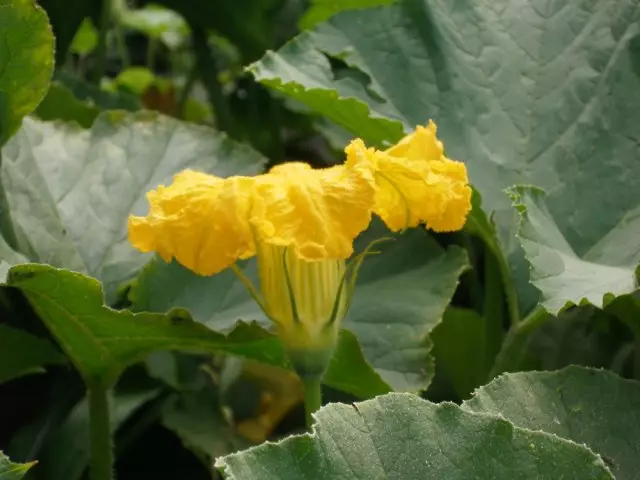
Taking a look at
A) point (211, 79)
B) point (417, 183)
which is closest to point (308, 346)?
point (417, 183)

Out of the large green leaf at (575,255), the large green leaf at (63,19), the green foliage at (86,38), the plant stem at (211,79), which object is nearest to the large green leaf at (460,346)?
the large green leaf at (575,255)

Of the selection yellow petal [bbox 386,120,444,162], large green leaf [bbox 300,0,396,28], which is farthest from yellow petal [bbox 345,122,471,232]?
large green leaf [bbox 300,0,396,28]

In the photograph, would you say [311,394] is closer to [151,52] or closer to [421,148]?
[421,148]

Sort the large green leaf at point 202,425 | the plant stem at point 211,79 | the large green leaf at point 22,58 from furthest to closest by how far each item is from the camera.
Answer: the plant stem at point 211,79, the large green leaf at point 202,425, the large green leaf at point 22,58

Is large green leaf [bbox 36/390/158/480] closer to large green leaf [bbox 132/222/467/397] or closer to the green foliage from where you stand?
large green leaf [bbox 132/222/467/397]

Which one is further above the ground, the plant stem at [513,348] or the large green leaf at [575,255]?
the large green leaf at [575,255]

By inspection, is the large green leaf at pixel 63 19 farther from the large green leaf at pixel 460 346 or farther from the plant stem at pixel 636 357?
the plant stem at pixel 636 357
